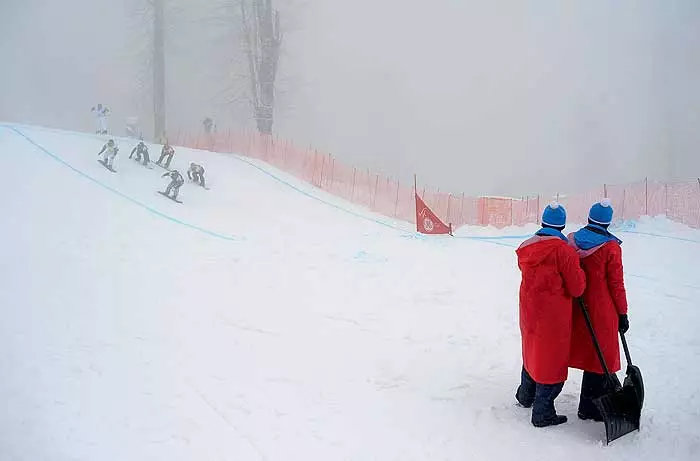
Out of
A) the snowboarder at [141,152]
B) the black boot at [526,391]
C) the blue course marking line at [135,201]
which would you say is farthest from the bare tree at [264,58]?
the black boot at [526,391]

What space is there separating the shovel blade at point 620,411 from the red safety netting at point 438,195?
316 inches

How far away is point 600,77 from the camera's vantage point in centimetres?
2411

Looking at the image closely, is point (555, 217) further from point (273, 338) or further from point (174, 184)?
point (174, 184)

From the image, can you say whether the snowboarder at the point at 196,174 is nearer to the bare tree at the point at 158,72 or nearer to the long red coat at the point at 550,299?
the bare tree at the point at 158,72

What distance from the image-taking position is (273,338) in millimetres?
5398

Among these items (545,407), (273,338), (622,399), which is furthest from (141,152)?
(622,399)

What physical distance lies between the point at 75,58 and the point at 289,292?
2378cm

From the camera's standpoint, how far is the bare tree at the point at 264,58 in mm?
18688

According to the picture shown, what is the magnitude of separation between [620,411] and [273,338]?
3187mm

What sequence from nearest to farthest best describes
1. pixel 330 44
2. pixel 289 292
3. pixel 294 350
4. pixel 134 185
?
pixel 294 350
pixel 289 292
pixel 134 185
pixel 330 44

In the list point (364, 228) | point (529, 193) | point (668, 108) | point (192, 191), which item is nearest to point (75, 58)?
point (192, 191)

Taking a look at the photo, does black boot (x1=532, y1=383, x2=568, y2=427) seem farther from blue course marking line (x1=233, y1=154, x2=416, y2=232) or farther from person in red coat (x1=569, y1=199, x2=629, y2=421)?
blue course marking line (x1=233, y1=154, x2=416, y2=232)

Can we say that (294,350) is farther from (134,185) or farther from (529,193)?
(529,193)

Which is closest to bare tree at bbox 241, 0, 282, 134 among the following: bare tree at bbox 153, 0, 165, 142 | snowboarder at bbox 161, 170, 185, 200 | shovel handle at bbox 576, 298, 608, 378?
bare tree at bbox 153, 0, 165, 142
